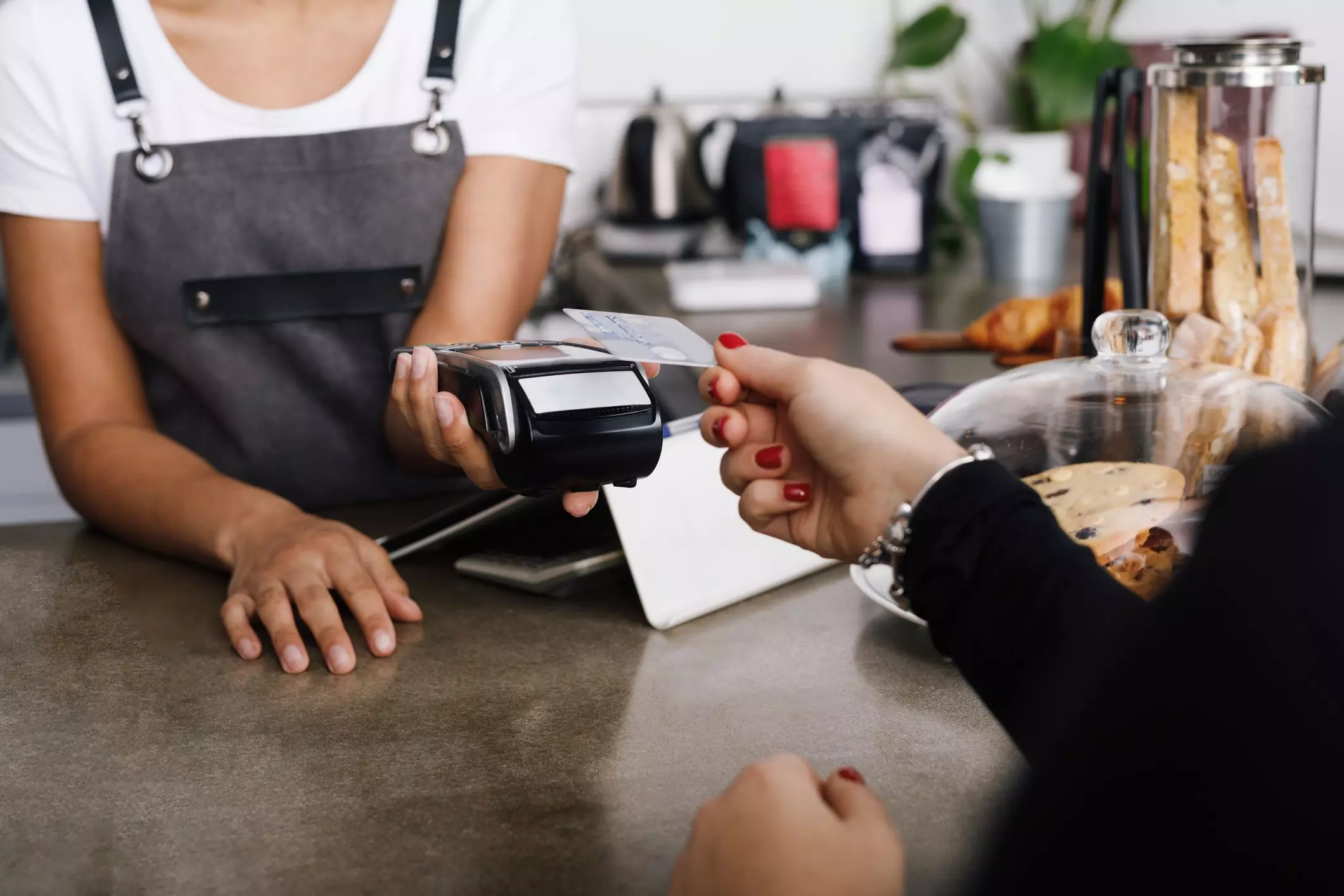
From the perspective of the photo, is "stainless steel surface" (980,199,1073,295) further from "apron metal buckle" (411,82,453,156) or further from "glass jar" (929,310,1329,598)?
"glass jar" (929,310,1329,598)

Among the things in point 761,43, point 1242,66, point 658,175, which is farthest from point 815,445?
point 761,43

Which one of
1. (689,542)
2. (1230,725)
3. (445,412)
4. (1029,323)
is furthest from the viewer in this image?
(1029,323)

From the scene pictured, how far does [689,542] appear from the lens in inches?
35.2

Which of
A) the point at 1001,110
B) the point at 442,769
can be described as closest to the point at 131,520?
the point at 442,769

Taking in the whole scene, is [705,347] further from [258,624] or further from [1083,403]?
[258,624]

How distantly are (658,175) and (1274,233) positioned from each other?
1.40 meters

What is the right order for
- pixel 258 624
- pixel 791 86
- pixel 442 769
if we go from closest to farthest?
pixel 442 769, pixel 258 624, pixel 791 86

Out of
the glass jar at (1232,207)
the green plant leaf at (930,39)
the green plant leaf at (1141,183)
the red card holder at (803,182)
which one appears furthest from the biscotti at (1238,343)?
the green plant leaf at (930,39)

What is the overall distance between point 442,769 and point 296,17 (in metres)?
0.94

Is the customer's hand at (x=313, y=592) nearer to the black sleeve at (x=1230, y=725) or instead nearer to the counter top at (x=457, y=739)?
the counter top at (x=457, y=739)

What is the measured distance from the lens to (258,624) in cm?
90

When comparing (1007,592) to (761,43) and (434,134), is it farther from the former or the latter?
(761,43)

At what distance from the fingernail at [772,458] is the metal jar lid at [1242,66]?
0.53 metres

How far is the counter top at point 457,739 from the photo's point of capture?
0.61 metres
